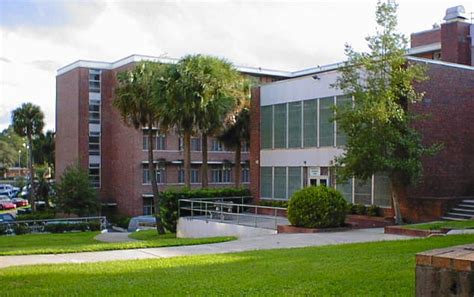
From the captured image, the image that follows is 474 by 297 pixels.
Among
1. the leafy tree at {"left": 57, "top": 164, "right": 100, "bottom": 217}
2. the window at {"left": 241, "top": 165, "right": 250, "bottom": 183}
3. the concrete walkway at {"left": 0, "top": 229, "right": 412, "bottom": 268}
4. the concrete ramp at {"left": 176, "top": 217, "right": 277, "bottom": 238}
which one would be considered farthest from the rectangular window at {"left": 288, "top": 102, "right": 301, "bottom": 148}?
the window at {"left": 241, "top": 165, "right": 250, "bottom": 183}

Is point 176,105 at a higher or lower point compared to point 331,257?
higher

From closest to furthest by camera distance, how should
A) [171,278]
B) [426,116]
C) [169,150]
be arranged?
1. [171,278]
2. [426,116]
3. [169,150]

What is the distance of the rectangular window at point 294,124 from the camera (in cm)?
3100

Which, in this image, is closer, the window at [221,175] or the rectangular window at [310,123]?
the rectangular window at [310,123]

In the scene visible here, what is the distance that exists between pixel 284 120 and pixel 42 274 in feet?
74.8

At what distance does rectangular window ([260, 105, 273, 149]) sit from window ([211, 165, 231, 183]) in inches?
996

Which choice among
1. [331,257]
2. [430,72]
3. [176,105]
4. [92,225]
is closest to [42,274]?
[331,257]

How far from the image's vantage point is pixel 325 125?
29.3m

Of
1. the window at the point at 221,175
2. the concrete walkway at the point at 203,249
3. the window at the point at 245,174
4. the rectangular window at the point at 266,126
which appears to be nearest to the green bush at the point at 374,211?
the concrete walkway at the point at 203,249

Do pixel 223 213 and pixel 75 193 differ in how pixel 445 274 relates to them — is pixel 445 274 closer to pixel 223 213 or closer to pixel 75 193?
pixel 223 213

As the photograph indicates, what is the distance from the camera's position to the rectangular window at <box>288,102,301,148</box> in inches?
1220

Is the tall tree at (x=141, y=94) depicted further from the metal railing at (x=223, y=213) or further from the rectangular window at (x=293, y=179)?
the rectangular window at (x=293, y=179)

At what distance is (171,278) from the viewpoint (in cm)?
920

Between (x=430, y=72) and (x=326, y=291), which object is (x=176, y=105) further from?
(x=326, y=291)
